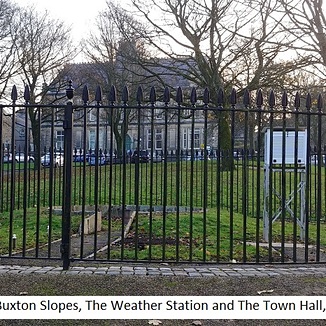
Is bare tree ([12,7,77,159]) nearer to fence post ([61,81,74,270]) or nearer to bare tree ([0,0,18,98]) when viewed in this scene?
bare tree ([0,0,18,98])

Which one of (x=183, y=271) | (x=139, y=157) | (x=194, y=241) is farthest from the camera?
(x=194, y=241)

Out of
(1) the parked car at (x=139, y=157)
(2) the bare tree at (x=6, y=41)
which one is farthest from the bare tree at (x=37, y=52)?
(1) the parked car at (x=139, y=157)

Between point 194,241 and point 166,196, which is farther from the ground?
point 166,196

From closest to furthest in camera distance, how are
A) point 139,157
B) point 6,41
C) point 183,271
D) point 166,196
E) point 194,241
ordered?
1. point 183,271
2. point 139,157
3. point 166,196
4. point 194,241
5. point 6,41

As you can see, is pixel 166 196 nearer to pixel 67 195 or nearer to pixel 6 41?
pixel 67 195

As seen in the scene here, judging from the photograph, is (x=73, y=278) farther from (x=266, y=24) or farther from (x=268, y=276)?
(x=266, y=24)

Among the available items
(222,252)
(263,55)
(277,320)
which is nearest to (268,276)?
(277,320)

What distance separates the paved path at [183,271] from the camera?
14.3 feet

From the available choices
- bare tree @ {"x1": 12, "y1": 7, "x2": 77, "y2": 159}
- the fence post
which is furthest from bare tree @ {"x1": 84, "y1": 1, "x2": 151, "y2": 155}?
the fence post

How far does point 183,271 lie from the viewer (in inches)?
178

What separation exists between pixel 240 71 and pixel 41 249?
50.8 ft

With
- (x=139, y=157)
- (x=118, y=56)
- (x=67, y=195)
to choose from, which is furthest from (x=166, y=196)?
(x=118, y=56)

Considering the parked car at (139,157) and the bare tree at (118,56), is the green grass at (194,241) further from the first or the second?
the bare tree at (118,56)

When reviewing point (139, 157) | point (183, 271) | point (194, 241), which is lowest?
point (194, 241)
